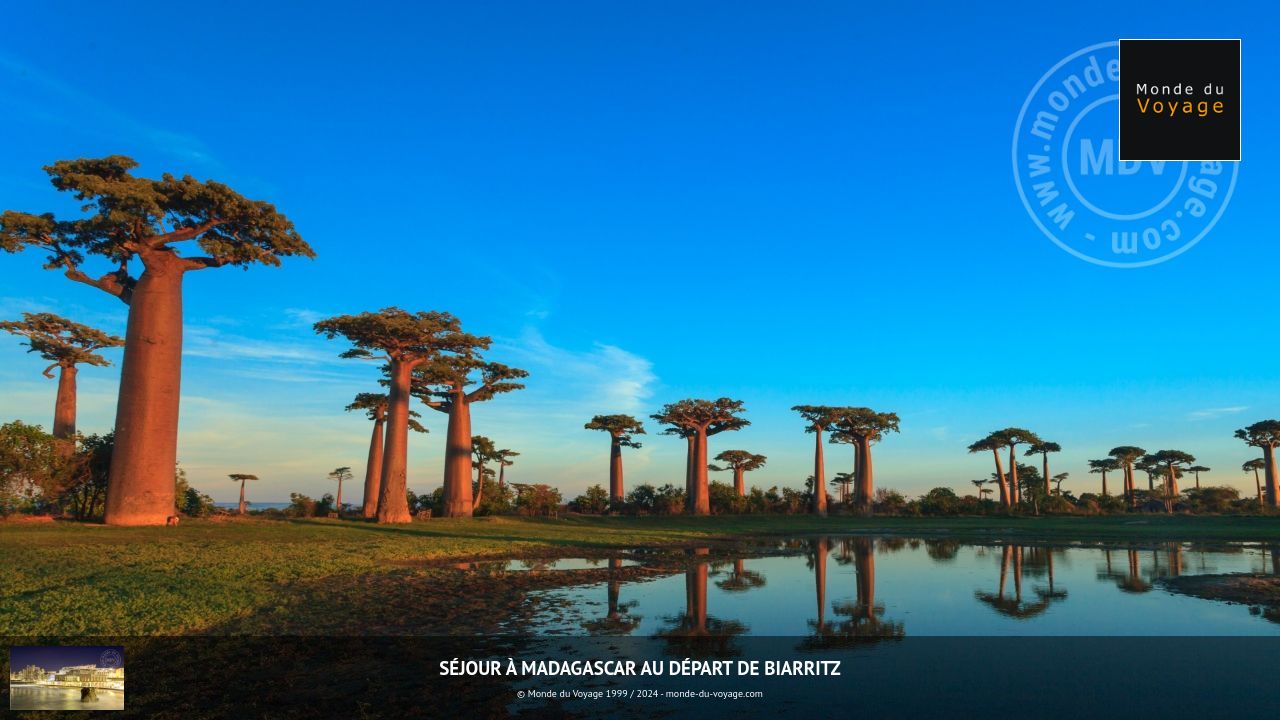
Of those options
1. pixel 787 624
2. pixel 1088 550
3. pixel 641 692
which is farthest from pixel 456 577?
pixel 1088 550

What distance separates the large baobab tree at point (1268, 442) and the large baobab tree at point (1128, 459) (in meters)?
11.0

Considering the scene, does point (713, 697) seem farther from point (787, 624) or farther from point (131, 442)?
point (131, 442)

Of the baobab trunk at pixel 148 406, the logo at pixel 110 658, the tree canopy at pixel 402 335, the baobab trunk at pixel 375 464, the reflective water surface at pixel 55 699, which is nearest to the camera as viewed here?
the reflective water surface at pixel 55 699

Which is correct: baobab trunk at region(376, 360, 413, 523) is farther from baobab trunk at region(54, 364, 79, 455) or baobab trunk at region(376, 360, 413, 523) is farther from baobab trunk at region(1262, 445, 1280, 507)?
baobab trunk at region(1262, 445, 1280, 507)

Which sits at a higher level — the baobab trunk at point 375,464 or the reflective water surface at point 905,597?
the baobab trunk at point 375,464

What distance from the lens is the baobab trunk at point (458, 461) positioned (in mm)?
45125

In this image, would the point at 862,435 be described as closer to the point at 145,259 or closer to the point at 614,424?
the point at 614,424

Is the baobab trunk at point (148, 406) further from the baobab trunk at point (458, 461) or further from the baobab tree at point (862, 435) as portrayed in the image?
the baobab tree at point (862, 435)

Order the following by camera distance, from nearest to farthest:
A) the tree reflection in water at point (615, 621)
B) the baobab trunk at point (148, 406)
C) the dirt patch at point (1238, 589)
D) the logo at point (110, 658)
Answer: the logo at point (110, 658)
the tree reflection in water at point (615, 621)
the dirt patch at point (1238, 589)
the baobab trunk at point (148, 406)

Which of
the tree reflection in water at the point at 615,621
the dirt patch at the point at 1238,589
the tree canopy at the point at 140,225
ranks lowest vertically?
the tree reflection in water at the point at 615,621

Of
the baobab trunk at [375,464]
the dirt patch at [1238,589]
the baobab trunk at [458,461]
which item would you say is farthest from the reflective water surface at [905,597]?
the baobab trunk at [375,464]

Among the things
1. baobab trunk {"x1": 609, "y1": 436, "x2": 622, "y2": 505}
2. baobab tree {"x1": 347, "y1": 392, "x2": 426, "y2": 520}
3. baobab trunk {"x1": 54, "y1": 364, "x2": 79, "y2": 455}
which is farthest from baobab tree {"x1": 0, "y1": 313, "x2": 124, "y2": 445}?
baobab trunk {"x1": 609, "y1": 436, "x2": 622, "y2": 505}

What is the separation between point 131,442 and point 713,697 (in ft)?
88.7

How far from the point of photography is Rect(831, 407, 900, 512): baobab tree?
212 feet
